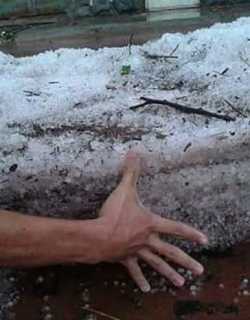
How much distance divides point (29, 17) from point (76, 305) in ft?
12.2

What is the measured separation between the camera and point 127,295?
2068 mm

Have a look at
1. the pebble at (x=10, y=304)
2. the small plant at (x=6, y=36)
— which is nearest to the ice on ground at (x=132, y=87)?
the pebble at (x=10, y=304)

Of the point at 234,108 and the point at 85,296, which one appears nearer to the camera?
the point at 85,296

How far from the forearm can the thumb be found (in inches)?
6.1

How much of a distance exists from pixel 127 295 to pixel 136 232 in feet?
1.21

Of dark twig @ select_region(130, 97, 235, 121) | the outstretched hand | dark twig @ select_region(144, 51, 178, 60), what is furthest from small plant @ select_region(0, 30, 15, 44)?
the outstretched hand

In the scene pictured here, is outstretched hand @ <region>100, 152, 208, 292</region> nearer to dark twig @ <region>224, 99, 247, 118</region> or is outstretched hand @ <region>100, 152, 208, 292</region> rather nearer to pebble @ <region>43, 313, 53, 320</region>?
pebble @ <region>43, 313, 53, 320</region>

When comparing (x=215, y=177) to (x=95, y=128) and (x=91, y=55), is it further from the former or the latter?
(x=91, y=55)

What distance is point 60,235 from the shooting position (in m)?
1.73

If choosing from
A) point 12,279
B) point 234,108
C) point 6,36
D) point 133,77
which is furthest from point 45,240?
point 6,36

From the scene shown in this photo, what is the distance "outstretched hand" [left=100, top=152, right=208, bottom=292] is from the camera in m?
1.76

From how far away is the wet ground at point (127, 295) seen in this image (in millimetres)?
1995

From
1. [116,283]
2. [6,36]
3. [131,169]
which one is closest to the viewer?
[131,169]

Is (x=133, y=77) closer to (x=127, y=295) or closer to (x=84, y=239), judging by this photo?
(x=127, y=295)
